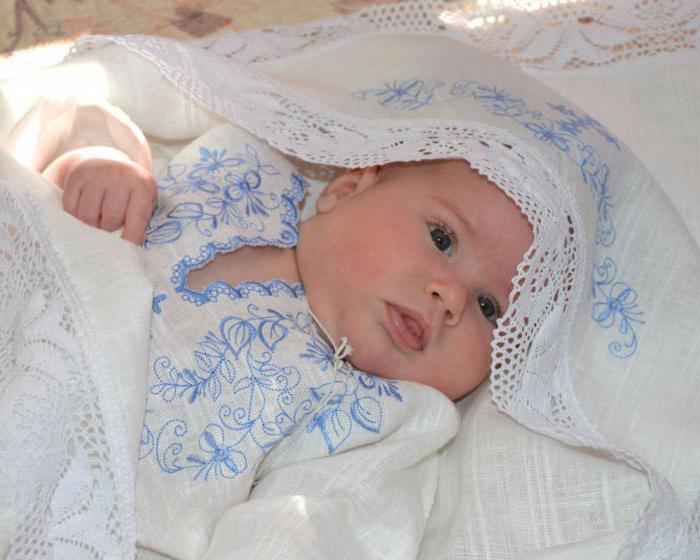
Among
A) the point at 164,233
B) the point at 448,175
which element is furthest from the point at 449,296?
the point at 164,233

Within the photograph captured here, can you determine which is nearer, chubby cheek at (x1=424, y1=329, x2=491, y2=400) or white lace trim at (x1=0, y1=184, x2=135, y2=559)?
white lace trim at (x1=0, y1=184, x2=135, y2=559)

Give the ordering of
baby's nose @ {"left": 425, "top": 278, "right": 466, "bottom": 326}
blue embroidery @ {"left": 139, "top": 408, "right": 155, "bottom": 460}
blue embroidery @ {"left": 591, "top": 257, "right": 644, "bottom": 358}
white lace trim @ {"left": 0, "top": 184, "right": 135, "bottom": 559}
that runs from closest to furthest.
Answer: white lace trim @ {"left": 0, "top": 184, "right": 135, "bottom": 559} → blue embroidery @ {"left": 139, "top": 408, "right": 155, "bottom": 460} → baby's nose @ {"left": 425, "top": 278, "right": 466, "bottom": 326} → blue embroidery @ {"left": 591, "top": 257, "right": 644, "bottom": 358}

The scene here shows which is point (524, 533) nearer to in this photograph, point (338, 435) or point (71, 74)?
point (338, 435)

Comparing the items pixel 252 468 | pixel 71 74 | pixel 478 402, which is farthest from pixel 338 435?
pixel 71 74

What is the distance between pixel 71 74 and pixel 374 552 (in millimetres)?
817

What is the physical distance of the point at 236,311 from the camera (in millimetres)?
1423

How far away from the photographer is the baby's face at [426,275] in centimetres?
143

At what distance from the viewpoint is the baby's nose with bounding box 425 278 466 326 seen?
1.40m

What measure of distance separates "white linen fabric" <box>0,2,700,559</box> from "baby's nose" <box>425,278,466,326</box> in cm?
7

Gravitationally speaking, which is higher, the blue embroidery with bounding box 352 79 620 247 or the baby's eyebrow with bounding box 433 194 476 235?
the blue embroidery with bounding box 352 79 620 247

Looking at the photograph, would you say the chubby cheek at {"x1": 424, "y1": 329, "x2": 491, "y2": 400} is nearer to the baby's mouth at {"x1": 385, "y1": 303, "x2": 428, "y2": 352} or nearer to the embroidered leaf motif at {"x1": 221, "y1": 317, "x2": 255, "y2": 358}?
the baby's mouth at {"x1": 385, "y1": 303, "x2": 428, "y2": 352}

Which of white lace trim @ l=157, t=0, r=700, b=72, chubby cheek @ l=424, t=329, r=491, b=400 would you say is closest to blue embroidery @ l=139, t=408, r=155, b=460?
chubby cheek @ l=424, t=329, r=491, b=400

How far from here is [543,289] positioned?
1403mm

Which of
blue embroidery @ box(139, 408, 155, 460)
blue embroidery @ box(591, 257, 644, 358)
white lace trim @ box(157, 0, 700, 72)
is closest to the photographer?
blue embroidery @ box(139, 408, 155, 460)
